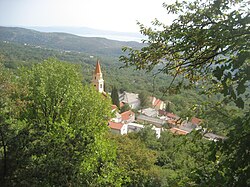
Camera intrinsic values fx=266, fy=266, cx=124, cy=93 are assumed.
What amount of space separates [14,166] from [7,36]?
207 metres

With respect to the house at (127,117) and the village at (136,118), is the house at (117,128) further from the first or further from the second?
the house at (127,117)

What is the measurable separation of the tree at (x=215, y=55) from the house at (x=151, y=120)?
40.8m

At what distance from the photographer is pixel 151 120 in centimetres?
4550

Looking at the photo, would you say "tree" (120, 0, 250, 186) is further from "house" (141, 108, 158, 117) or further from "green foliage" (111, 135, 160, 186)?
"house" (141, 108, 158, 117)

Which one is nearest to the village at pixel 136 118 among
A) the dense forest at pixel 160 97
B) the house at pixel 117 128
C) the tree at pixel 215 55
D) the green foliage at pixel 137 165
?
the house at pixel 117 128

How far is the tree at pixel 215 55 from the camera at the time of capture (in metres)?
2.04

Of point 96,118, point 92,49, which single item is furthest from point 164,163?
point 92,49

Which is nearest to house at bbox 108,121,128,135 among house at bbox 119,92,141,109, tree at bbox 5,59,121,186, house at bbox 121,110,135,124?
house at bbox 121,110,135,124

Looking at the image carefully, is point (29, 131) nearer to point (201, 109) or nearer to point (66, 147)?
point (66, 147)

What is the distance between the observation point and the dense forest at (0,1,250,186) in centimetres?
218

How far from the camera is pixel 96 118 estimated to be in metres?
10.1

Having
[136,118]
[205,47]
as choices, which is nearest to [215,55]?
[205,47]

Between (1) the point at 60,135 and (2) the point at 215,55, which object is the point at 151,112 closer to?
(1) the point at 60,135

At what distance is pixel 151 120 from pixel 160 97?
43.0 m
